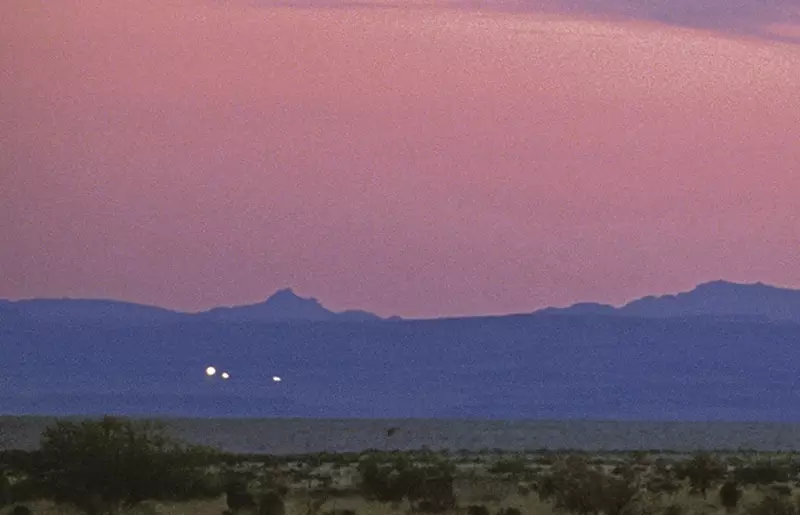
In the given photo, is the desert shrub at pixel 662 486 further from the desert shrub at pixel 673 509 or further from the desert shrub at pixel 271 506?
the desert shrub at pixel 271 506

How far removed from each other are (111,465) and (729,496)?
606 inches

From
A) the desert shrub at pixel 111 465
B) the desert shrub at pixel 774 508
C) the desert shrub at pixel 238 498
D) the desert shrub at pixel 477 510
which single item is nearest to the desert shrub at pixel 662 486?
the desert shrub at pixel 477 510

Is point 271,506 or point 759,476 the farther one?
point 759,476

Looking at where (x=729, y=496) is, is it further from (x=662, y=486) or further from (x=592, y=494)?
(x=592, y=494)

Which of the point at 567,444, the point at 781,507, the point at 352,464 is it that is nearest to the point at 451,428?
the point at 567,444

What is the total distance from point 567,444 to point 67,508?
80.6m

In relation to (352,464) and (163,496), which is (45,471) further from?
(352,464)

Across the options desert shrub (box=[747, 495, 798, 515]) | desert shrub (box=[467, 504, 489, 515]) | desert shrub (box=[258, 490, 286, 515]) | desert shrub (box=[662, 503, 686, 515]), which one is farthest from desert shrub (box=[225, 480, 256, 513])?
desert shrub (box=[747, 495, 798, 515])

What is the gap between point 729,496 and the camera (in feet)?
144

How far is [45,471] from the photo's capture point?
42.8 metres

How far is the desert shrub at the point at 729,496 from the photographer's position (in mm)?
42619

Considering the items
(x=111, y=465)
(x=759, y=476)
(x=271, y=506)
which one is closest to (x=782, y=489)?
(x=759, y=476)

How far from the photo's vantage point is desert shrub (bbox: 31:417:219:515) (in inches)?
1586

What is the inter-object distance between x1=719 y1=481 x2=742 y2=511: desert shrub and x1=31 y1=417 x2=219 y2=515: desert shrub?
13043mm
